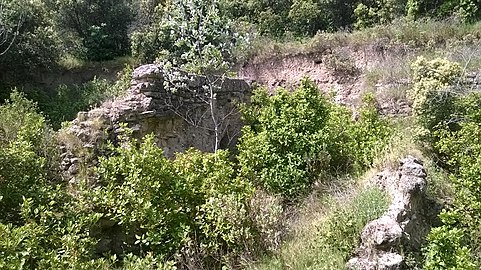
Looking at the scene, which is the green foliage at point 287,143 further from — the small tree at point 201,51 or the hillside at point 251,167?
the small tree at point 201,51

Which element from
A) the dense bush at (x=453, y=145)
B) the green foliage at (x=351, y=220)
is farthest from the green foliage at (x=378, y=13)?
the green foliage at (x=351, y=220)

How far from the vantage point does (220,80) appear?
8.59 meters

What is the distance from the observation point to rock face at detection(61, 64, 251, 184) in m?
6.22

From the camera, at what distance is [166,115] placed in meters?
7.52

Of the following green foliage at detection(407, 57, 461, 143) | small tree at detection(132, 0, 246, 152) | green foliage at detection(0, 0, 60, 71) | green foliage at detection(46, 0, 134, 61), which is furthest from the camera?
green foliage at detection(46, 0, 134, 61)

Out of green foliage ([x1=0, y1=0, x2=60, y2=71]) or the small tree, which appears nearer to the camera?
the small tree

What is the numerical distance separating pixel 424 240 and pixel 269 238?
5.35 ft

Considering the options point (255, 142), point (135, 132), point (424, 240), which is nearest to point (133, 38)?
point (135, 132)

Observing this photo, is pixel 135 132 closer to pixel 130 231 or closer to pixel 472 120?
pixel 130 231

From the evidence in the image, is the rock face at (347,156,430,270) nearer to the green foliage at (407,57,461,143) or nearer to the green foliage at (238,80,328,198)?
the green foliage at (238,80,328,198)

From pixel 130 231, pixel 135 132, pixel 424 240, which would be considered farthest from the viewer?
pixel 135 132

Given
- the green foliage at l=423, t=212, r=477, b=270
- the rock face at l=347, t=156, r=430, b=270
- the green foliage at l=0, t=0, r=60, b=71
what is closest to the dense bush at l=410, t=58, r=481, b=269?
the green foliage at l=423, t=212, r=477, b=270

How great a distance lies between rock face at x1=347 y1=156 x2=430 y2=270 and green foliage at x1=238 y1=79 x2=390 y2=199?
110 cm

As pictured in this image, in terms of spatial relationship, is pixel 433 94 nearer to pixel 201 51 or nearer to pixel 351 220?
pixel 351 220
